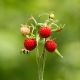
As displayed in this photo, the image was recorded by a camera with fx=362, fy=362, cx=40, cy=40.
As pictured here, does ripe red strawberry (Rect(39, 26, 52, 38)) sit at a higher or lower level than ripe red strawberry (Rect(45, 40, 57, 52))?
higher

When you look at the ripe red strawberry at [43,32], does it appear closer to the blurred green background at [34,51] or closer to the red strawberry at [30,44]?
the red strawberry at [30,44]

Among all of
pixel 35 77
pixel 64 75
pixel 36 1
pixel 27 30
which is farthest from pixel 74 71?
pixel 27 30

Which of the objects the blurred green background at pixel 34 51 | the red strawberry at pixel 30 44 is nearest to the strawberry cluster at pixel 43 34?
the red strawberry at pixel 30 44

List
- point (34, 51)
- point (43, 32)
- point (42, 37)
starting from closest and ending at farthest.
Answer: point (43, 32) < point (42, 37) < point (34, 51)

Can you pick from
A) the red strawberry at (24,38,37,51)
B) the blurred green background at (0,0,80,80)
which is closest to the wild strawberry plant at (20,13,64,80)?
the red strawberry at (24,38,37,51)

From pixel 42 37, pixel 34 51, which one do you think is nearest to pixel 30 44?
pixel 42 37

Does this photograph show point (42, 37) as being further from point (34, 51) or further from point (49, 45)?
point (34, 51)

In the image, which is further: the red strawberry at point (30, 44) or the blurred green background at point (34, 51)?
the blurred green background at point (34, 51)

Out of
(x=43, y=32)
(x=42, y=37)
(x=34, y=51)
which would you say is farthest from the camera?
(x=34, y=51)

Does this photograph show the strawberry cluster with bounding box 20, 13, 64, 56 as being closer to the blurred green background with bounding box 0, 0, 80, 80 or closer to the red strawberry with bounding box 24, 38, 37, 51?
the red strawberry with bounding box 24, 38, 37, 51
